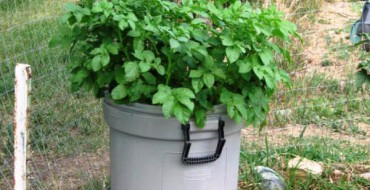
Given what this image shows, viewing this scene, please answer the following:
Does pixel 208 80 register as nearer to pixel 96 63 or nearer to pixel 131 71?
pixel 131 71

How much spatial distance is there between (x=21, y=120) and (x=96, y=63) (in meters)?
0.42

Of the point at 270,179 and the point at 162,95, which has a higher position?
the point at 162,95

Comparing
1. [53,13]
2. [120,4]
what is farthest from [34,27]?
[120,4]

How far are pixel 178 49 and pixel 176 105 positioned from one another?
0.79 ft

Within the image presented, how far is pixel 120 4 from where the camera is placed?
274 centimetres

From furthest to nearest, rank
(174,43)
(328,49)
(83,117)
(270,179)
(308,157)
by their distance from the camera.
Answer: (328,49) < (83,117) < (308,157) < (270,179) < (174,43)

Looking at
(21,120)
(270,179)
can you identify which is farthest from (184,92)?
(270,179)

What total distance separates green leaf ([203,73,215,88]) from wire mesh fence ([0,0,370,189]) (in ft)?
4.18

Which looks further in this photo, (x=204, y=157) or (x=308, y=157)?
(x=308, y=157)

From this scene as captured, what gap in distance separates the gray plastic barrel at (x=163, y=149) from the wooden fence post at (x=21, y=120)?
0.48 metres

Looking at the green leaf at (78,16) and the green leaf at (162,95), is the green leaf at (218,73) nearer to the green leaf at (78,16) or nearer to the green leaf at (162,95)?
the green leaf at (162,95)

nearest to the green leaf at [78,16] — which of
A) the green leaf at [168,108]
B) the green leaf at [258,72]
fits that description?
the green leaf at [168,108]

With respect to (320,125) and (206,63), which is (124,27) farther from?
(320,125)

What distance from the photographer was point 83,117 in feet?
15.0
